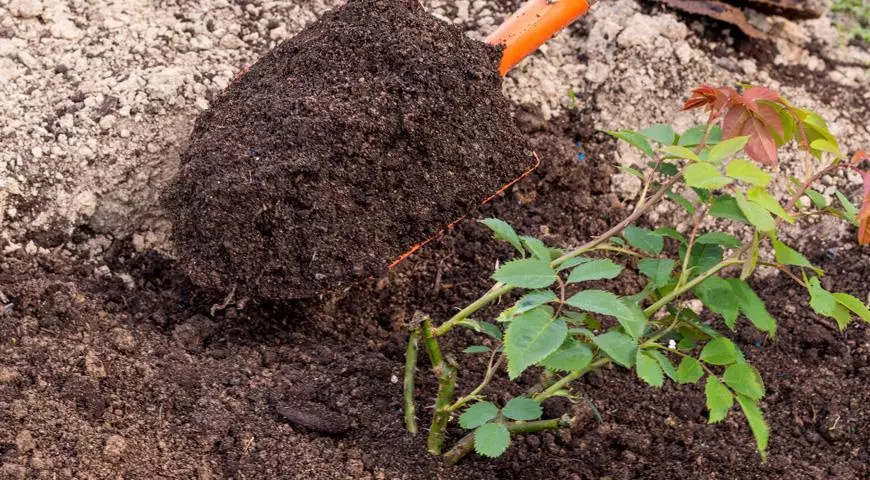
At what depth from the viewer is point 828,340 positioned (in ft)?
8.24

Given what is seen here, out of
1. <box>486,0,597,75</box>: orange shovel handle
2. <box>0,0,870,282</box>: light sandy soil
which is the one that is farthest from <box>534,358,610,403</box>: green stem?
<box>0,0,870,282</box>: light sandy soil

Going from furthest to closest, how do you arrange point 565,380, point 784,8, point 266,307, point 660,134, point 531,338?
point 784,8, point 266,307, point 660,134, point 565,380, point 531,338

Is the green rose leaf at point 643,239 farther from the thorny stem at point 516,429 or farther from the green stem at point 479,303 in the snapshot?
the thorny stem at point 516,429

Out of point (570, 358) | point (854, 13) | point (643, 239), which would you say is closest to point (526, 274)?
point (570, 358)

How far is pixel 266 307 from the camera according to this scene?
7.78 ft

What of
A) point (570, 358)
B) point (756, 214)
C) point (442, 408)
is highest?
point (756, 214)

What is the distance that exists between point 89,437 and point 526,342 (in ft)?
3.15

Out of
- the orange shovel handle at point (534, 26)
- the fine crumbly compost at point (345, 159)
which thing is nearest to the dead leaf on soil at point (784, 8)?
the orange shovel handle at point (534, 26)

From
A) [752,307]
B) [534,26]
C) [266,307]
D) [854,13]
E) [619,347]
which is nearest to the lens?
[619,347]

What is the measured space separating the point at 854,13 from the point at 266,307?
2.47m

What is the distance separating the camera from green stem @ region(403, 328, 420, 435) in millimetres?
1991

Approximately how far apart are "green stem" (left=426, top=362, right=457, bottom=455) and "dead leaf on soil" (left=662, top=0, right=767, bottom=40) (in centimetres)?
168

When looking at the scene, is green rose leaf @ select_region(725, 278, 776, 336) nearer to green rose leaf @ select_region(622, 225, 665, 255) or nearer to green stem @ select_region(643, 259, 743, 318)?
green stem @ select_region(643, 259, 743, 318)

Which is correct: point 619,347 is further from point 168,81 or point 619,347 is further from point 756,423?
point 168,81
